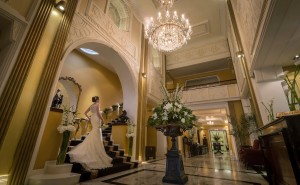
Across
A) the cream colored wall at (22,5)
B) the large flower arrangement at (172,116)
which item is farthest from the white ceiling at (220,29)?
the large flower arrangement at (172,116)

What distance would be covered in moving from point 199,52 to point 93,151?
9.99m

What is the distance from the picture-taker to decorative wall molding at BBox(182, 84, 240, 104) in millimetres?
9195

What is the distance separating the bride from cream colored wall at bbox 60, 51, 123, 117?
13.9 ft

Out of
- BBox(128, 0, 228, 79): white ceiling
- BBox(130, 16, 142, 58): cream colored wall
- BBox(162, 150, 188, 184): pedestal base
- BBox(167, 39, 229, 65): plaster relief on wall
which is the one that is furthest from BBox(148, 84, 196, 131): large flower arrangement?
BBox(167, 39, 229, 65): plaster relief on wall

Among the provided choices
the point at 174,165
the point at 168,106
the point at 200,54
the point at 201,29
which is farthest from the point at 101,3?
the point at 200,54

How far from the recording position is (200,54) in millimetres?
11055

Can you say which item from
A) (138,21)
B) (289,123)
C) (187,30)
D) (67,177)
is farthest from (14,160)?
(138,21)

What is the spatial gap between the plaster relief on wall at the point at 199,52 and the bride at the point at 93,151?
8552 mm

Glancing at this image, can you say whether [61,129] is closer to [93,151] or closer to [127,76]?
[93,151]

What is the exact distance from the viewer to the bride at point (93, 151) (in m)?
3.69

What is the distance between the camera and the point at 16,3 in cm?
296

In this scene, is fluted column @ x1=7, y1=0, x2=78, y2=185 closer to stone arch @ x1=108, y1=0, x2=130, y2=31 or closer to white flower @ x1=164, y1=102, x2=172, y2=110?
white flower @ x1=164, y1=102, x2=172, y2=110

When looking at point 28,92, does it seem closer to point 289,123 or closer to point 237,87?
point 289,123

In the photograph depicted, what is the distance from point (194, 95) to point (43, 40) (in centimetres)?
887
